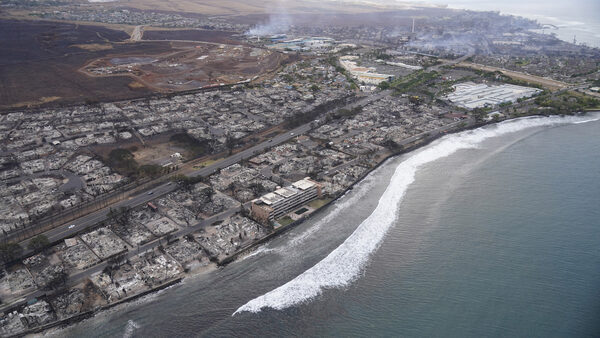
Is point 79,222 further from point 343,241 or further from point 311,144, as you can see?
point 311,144

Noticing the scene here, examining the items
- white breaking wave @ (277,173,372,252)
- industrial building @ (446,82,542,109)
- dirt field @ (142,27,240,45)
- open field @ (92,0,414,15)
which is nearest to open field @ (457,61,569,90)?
industrial building @ (446,82,542,109)

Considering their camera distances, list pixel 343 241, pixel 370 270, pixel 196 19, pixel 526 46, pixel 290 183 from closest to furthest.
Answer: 1. pixel 370 270
2. pixel 343 241
3. pixel 290 183
4. pixel 526 46
5. pixel 196 19

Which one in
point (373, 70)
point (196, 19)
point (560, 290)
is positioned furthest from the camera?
point (196, 19)

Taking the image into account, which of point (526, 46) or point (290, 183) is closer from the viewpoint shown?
point (290, 183)

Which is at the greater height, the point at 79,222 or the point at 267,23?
the point at 267,23

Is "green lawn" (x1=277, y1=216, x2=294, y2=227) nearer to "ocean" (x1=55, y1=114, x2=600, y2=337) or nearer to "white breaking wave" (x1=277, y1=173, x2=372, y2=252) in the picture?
"ocean" (x1=55, y1=114, x2=600, y2=337)

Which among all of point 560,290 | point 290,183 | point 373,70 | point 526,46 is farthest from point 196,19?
point 560,290

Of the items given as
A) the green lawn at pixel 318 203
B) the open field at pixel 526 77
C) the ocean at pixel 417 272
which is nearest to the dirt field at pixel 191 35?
the open field at pixel 526 77

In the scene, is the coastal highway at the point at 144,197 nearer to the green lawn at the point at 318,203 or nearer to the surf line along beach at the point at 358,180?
the surf line along beach at the point at 358,180
